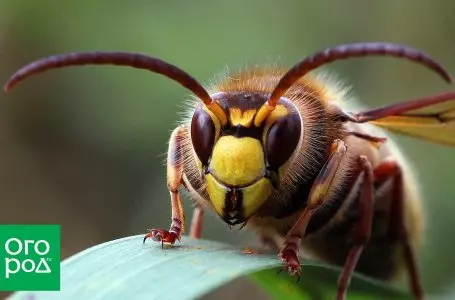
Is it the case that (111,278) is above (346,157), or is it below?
below

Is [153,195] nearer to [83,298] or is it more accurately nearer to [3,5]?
[3,5]

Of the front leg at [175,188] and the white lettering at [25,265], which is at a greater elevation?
the front leg at [175,188]

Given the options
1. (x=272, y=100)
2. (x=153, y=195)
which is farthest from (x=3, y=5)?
(x=272, y=100)

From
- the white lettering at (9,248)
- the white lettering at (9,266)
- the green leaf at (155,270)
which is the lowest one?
the white lettering at (9,266)

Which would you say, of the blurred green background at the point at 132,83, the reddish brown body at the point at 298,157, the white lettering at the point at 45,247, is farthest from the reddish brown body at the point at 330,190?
the blurred green background at the point at 132,83

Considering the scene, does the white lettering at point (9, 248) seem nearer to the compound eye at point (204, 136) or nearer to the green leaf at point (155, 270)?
the green leaf at point (155, 270)

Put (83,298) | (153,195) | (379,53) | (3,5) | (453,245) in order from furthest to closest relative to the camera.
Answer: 1. (153,195)
2. (3,5)
3. (453,245)
4. (379,53)
5. (83,298)
